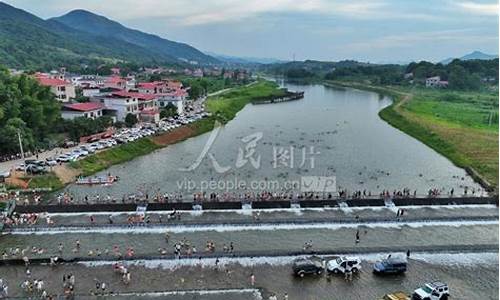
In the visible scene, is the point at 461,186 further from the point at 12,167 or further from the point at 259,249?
the point at 12,167

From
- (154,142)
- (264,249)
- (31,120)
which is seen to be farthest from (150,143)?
(264,249)

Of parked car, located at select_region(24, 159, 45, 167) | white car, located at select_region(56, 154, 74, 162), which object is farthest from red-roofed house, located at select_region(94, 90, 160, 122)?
parked car, located at select_region(24, 159, 45, 167)

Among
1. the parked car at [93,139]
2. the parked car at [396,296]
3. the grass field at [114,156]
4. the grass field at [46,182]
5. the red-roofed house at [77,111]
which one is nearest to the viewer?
the parked car at [396,296]

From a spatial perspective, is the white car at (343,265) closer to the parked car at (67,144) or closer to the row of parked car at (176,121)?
the parked car at (67,144)

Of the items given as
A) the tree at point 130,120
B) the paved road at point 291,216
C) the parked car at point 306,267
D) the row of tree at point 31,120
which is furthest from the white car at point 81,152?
the parked car at point 306,267

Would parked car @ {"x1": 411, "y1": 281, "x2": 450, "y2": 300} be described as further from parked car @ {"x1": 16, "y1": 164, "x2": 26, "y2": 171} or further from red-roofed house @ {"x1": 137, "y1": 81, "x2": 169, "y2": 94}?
red-roofed house @ {"x1": 137, "y1": 81, "x2": 169, "y2": 94}

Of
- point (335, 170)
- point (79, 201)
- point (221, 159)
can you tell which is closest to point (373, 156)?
point (335, 170)

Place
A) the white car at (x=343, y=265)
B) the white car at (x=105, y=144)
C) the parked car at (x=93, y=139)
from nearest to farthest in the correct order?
the white car at (x=343, y=265), the white car at (x=105, y=144), the parked car at (x=93, y=139)
